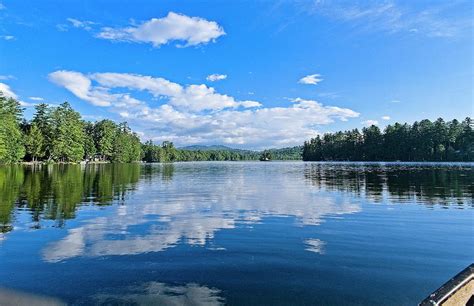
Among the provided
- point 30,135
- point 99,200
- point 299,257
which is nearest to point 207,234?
point 299,257

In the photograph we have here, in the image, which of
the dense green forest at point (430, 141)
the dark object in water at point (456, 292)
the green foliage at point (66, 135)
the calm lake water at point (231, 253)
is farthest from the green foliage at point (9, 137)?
the dense green forest at point (430, 141)

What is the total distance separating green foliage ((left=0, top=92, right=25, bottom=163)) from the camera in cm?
8581

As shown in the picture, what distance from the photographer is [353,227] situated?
1688cm

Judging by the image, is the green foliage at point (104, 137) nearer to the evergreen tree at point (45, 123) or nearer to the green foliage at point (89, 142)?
the green foliage at point (89, 142)

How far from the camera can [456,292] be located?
5.29 m

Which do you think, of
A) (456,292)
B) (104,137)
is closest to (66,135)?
(104,137)

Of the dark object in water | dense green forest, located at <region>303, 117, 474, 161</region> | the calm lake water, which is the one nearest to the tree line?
the calm lake water

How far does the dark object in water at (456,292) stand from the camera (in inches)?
197

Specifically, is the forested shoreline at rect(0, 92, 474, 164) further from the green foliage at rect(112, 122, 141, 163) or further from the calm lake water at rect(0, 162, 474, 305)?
the calm lake water at rect(0, 162, 474, 305)

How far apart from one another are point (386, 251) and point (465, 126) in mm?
176908

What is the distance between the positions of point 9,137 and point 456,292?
109 metres

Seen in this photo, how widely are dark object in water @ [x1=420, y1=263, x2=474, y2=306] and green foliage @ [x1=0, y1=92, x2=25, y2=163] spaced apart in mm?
96107

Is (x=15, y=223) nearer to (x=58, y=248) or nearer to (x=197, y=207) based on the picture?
(x=58, y=248)

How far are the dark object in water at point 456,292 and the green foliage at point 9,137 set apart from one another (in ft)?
315
